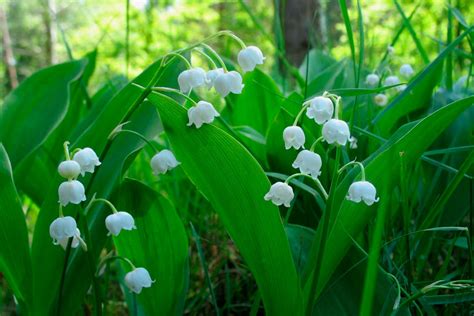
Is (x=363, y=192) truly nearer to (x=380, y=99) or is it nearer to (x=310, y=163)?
(x=310, y=163)

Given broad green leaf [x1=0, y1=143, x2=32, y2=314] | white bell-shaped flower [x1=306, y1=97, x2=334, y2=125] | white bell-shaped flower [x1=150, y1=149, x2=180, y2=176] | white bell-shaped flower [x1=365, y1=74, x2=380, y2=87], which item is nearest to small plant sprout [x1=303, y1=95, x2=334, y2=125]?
white bell-shaped flower [x1=306, y1=97, x2=334, y2=125]

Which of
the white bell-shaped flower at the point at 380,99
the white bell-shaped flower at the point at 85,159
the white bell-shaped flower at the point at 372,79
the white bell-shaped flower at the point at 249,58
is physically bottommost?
the white bell-shaped flower at the point at 380,99

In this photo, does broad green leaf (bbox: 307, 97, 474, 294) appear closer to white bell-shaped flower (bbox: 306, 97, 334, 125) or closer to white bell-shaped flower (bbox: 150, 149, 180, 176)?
white bell-shaped flower (bbox: 306, 97, 334, 125)

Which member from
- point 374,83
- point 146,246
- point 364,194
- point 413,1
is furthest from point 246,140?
Answer: point 413,1

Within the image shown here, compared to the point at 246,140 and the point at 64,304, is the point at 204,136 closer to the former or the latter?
the point at 64,304

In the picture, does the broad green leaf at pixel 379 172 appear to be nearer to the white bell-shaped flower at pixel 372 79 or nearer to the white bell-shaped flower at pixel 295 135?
the white bell-shaped flower at pixel 295 135

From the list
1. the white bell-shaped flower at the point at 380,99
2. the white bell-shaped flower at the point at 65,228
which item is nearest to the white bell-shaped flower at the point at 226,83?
the white bell-shaped flower at the point at 65,228
